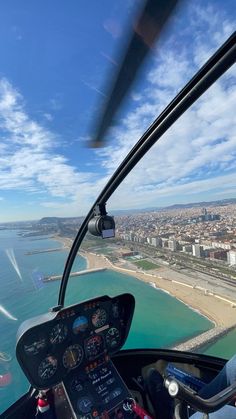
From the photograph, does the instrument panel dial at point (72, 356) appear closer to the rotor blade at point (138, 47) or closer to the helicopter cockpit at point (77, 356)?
the helicopter cockpit at point (77, 356)

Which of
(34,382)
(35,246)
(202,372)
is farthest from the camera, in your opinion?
(35,246)

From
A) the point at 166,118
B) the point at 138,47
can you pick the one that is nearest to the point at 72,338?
the point at 166,118

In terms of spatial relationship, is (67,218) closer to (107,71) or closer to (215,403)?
(107,71)

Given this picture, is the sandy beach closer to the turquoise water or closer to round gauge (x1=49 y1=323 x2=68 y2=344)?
the turquoise water

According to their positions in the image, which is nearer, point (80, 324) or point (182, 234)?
point (80, 324)

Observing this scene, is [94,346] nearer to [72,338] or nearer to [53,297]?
[72,338]

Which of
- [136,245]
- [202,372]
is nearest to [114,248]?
[136,245]

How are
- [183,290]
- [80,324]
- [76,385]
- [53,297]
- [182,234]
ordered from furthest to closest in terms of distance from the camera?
[53,297], [183,290], [182,234], [80,324], [76,385]
